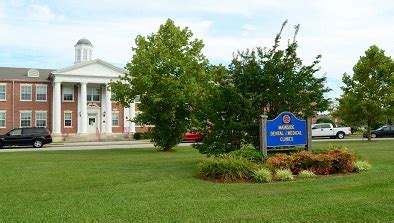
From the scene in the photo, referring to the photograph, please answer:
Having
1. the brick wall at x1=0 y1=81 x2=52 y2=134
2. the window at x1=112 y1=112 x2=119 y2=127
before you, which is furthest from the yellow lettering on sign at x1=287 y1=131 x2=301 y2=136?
the brick wall at x1=0 y1=81 x2=52 y2=134

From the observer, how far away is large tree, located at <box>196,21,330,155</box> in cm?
1385

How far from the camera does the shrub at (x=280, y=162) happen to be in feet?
39.2

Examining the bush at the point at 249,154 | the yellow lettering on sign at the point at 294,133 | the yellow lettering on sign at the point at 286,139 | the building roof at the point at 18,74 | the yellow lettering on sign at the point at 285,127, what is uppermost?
the building roof at the point at 18,74

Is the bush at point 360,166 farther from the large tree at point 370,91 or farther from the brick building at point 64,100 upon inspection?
the brick building at point 64,100

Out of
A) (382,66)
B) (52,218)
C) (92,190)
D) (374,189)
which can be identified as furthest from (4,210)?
(382,66)

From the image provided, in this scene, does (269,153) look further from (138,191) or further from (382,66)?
(382,66)

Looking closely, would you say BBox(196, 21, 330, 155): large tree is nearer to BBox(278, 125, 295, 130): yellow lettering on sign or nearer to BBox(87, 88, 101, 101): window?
BBox(278, 125, 295, 130): yellow lettering on sign

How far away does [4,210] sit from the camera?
7863mm

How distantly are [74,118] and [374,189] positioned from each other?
150 feet

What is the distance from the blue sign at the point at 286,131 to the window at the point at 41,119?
42.3m

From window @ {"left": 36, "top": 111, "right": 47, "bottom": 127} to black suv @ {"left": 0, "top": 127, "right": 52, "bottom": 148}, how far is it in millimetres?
Answer: 16306

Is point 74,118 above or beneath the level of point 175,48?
beneath

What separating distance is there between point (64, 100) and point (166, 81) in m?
29.8

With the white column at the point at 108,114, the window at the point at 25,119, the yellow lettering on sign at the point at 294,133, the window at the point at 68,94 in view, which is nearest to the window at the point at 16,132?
the window at the point at 25,119
